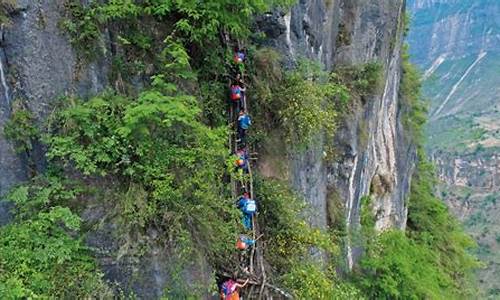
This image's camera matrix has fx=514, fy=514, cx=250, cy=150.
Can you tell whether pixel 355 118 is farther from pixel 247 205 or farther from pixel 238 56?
pixel 247 205

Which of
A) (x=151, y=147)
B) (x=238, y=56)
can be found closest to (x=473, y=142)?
(x=238, y=56)

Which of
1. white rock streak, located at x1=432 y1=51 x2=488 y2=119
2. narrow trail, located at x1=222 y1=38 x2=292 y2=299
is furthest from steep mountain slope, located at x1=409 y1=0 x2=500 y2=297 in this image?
narrow trail, located at x1=222 y1=38 x2=292 y2=299

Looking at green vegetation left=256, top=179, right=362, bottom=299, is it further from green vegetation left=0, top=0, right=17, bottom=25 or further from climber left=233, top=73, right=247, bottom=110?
green vegetation left=0, top=0, right=17, bottom=25

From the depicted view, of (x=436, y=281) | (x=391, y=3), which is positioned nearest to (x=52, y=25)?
(x=391, y=3)

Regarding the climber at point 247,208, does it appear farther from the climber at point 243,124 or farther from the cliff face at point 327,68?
the cliff face at point 327,68

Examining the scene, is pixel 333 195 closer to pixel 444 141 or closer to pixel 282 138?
pixel 282 138

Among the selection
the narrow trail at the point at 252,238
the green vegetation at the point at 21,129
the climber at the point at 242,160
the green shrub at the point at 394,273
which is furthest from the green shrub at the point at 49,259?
the green shrub at the point at 394,273
